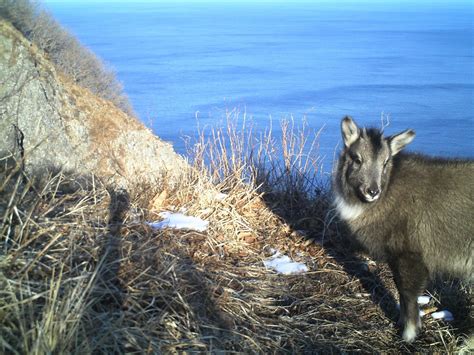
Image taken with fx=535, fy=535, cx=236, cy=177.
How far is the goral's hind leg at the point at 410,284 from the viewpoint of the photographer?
4715mm

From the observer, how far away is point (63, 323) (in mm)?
3090

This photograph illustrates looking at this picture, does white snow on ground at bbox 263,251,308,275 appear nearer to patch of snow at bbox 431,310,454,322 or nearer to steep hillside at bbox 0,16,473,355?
steep hillside at bbox 0,16,473,355

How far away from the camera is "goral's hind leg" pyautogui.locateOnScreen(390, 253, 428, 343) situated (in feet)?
15.5

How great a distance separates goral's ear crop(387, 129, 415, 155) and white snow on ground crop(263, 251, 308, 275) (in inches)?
57.9

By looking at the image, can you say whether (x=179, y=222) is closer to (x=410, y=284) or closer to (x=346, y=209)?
(x=346, y=209)

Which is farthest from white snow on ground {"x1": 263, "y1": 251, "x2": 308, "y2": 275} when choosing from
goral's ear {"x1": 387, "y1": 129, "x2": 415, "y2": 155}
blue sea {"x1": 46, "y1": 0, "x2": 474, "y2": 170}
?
blue sea {"x1": 46, "y1": 0, "x2": 474, "y2": 170}

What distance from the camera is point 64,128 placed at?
693 centimetres

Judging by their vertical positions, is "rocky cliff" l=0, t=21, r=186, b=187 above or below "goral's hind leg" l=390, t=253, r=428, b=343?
above

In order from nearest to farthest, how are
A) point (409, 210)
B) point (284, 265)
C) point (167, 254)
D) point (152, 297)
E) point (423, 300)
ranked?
1. point (152, 297)
2. point (167, 254)
3. point (409, 210)
4. point (423, 300)
5. point (284, 265)

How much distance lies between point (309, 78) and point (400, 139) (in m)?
36.3

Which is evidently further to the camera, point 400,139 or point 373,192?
point 400,139

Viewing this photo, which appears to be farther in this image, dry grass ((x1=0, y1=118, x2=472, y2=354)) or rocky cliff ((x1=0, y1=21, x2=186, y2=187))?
rocky cliff ((x1=0, y1=21, x2=186, y2=187))

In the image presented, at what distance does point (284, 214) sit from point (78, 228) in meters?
2.74

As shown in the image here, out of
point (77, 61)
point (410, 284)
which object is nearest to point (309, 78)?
point (77, 61)
